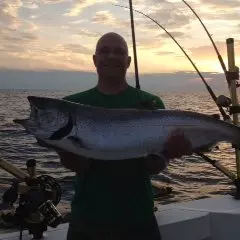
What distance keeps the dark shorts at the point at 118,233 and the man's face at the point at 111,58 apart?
1263mm

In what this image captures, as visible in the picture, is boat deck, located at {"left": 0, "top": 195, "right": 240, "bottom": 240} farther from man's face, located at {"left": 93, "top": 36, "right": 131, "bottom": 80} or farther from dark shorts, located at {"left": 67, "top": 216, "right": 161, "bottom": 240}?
man's face, located at {"left": 93, "top": 36, "right": 131, "bottom": 80}

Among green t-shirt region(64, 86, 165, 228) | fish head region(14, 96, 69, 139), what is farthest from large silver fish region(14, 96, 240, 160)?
green t-shirt region(64, 86, 165, 228)

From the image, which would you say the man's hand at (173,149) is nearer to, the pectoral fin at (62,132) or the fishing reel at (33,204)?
the pectoral fin at (62,132)

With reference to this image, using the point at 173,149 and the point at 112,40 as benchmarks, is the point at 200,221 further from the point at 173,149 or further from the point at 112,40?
the point at 112,40

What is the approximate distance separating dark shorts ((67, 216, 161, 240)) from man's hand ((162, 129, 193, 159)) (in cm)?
61

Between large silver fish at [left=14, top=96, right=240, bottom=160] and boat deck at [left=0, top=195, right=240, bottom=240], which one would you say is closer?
large silver fish at [left=14, top=96, right=240, bottom=160]

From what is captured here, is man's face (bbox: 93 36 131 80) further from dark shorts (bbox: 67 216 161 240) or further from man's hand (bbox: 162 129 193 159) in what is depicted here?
dark shorts (bbox: 67 216 161 240)

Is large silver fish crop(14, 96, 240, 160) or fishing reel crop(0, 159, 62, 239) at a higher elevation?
large silver fish crop(14, 96, 240, 160)

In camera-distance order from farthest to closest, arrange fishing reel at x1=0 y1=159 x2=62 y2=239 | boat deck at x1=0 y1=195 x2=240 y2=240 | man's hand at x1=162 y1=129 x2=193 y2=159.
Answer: boat deck at x1=0 y1=195 x2=240 y2=240 < fishing reel at x1=0 y1=159 x2=62 y2=239 < man's hand at x1=162 y1=129 x2=193 y2=159

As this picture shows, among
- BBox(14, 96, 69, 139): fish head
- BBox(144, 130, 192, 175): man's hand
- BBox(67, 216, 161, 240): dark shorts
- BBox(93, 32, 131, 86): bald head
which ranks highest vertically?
BBox(93, 32, 131, 86): bald head

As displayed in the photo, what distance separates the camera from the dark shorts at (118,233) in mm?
3760

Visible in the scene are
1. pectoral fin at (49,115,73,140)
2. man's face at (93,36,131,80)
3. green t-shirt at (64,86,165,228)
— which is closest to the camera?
pectoral fin at (49,115,73,140)

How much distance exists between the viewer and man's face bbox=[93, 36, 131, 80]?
391 cm

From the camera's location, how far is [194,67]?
6664mm
